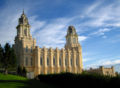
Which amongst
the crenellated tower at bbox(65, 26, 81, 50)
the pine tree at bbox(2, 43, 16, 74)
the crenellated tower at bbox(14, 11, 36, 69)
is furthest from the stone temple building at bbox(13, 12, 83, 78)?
the pine tree at bbox(2, 43, 16, 74)

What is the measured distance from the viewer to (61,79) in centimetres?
2167

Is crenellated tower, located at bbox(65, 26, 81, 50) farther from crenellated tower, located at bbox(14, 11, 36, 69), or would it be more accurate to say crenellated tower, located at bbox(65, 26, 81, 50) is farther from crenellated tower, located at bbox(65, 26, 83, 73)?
crenellated tower, located at bbox(14, 11, 36, 69)

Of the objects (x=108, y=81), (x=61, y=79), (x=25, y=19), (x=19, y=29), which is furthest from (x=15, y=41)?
(x=108, y=81)

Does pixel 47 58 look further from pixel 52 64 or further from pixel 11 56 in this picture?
pixel 11 56

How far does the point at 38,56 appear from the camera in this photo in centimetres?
5294

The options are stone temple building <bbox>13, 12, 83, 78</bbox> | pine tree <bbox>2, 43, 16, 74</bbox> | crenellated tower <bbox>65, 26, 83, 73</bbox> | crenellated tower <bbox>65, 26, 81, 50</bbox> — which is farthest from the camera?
crenellated tower <bbox>65, 26, 81, 50</bbox>

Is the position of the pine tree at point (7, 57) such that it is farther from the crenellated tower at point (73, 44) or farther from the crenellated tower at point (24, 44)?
the crenellated tower at point (73, 44)

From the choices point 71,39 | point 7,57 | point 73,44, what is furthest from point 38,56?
point 71,39

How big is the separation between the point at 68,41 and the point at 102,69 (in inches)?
782

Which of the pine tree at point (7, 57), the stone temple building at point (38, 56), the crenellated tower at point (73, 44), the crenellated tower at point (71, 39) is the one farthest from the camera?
the crenellated tower at point (71, 39)

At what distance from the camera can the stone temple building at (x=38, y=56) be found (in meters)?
53.2

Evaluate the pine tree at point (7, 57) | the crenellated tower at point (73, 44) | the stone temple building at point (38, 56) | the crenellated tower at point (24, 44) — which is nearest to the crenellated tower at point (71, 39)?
the crenellated tower at point (73, 44)

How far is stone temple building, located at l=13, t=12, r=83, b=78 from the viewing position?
53156mm

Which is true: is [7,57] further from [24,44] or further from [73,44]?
[73,44]
